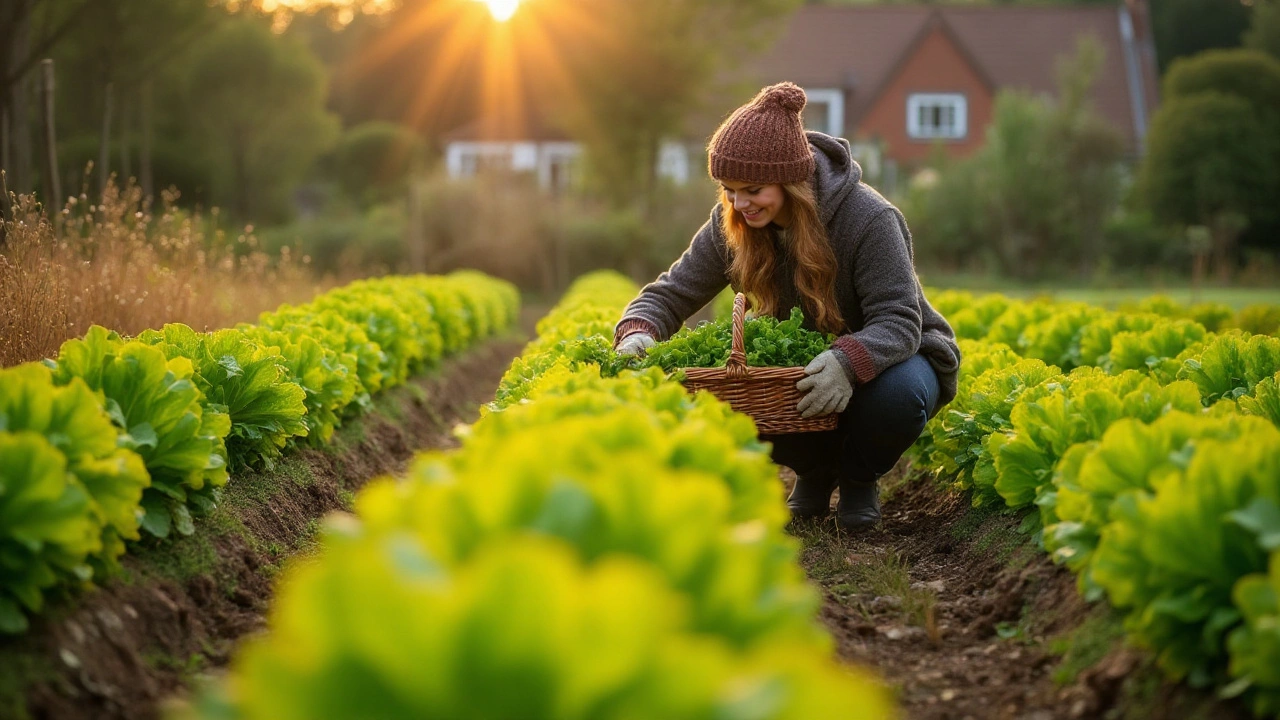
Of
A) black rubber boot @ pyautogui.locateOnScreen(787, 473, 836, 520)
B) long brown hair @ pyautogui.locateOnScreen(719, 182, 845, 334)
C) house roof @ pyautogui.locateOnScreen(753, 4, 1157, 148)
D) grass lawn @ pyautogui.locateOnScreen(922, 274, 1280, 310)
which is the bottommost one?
grass lawn @ pyautogui.locateOnScreen(922, 274, 1280, 310)

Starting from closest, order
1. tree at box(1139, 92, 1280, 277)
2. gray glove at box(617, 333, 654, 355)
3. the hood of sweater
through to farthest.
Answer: gray glove at box(617, 333, 654, 355) → the hood of sweater → tree at box(1139, 92, 1280, 277)

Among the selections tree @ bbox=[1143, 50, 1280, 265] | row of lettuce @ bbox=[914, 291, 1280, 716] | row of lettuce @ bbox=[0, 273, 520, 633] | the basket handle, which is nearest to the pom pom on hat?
the basket handle

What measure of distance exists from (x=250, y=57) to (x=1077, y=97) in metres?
22.0

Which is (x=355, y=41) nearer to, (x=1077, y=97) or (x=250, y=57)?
(x=250, y=57)

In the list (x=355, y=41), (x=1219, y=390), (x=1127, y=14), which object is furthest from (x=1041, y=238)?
(x=355, y=41)

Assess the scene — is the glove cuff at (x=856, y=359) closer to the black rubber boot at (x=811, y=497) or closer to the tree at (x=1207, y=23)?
the black rubber boot at (x=811, y=497)

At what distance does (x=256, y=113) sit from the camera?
34156 mm

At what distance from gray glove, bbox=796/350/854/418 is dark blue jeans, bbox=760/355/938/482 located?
0.33 m

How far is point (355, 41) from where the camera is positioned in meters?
63.1

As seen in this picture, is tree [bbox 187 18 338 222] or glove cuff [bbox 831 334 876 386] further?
tree [bbox 187 18 338 222]

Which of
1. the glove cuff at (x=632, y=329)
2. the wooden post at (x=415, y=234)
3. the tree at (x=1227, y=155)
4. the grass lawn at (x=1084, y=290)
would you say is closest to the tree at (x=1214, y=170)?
the tree at (x=1227, y=155)

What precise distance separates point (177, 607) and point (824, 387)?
104 inches

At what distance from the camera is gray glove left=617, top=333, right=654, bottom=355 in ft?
17.2

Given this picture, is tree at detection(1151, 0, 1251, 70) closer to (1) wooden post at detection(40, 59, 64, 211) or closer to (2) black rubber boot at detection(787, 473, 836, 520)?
(1) wooden post at detection(40, 59, 64, 211)
